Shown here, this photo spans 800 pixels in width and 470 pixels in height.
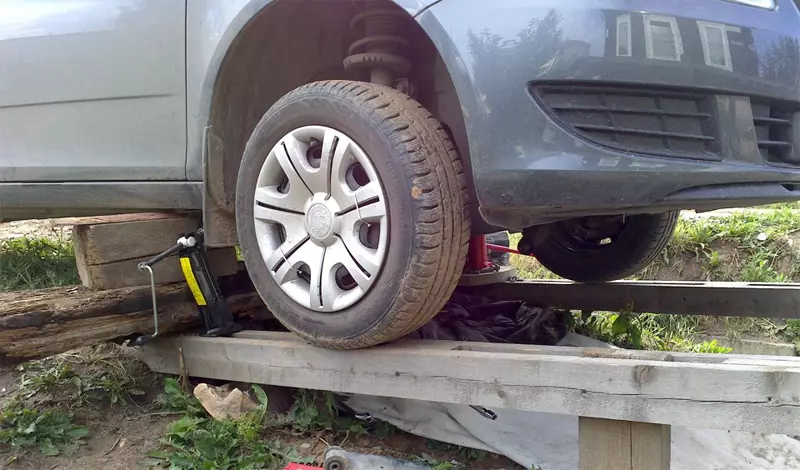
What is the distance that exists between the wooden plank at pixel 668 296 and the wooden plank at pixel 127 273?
5.11 feet

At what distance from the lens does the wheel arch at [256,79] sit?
83.9 inches

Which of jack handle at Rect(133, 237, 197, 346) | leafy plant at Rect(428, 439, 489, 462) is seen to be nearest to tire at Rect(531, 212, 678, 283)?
leafy plant at Rect(428, 439, 489, 462)

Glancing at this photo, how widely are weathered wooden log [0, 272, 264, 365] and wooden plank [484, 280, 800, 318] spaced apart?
5.29ft

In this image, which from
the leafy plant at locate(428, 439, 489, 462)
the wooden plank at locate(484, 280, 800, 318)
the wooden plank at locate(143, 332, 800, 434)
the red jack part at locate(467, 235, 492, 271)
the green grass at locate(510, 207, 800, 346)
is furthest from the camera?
the green grass at locate(510, 207, 800, 346)

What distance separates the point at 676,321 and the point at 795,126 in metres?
2.26

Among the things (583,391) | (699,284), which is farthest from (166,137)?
(699,284)

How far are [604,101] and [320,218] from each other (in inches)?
33.2

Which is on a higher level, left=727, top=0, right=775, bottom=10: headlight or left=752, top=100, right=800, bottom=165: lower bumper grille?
left=727, top=0, right=775, bottom=10: headlight

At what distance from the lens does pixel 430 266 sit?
66.1 inches

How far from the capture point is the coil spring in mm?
1988

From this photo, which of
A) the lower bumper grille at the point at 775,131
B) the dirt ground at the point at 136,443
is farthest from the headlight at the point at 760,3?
the dirt ground at the point at 136,443

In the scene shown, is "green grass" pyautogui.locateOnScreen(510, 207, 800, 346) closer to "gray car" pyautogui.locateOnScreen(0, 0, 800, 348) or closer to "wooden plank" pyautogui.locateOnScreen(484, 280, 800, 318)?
"wooden plank" pyautogui.locateOnScreen(484, 280, 800, 318)

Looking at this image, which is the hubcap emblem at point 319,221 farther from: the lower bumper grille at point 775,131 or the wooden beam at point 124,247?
the lower bumper grille at point 775,131

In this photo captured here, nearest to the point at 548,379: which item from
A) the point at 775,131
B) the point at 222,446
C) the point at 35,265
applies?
the point at 775,131
